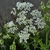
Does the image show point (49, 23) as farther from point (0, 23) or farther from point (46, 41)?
point (0, 23)

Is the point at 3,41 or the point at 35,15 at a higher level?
the point at 35,15

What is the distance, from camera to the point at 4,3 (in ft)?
8.62

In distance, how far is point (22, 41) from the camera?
7.57 ft

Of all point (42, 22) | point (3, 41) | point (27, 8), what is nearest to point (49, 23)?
point (42, 22)

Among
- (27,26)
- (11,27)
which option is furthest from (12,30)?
(27,26)

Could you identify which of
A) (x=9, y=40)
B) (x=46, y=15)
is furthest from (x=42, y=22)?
(x=9, y=40)

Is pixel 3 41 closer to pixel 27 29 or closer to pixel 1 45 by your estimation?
pixel 1 45

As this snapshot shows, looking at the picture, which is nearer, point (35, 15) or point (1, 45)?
point (35, 15)

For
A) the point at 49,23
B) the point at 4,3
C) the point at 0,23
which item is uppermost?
the point at 4,3

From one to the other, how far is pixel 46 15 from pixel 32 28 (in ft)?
0.54

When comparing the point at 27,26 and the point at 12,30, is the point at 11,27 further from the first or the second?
the point at 27,26

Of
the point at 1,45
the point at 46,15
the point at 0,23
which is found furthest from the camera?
the point at 0,23

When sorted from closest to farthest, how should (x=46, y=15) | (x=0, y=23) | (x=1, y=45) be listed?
(x=46, y=15), (x=1, y=45), (x=0, y=23)

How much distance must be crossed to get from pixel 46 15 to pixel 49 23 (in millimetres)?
124
